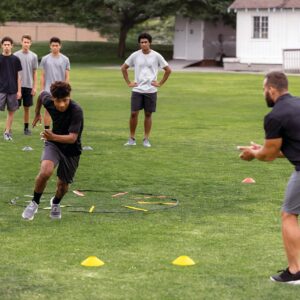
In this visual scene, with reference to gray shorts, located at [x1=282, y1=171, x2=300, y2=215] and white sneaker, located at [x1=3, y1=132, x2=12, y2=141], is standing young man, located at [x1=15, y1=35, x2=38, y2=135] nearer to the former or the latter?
white sneaker, located at [x1=3, y1=132, x2=12, y2=141]

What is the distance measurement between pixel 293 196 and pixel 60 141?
3.11 metres

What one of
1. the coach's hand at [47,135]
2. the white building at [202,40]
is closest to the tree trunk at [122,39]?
the white building at [202,40]

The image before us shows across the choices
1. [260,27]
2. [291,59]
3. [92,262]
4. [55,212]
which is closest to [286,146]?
[92,262]

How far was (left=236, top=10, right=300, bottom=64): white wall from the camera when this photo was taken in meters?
51.4

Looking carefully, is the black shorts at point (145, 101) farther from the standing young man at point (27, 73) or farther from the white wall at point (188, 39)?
the white wall at point (188, 39)

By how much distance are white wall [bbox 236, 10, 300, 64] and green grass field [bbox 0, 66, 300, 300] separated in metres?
32.8

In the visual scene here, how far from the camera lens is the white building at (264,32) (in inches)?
2021

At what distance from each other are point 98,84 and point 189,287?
94.4ft

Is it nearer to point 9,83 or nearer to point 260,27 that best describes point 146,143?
point 9,83

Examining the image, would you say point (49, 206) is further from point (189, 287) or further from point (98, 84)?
point (98, 84)

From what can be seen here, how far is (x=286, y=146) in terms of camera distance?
7.57 metres

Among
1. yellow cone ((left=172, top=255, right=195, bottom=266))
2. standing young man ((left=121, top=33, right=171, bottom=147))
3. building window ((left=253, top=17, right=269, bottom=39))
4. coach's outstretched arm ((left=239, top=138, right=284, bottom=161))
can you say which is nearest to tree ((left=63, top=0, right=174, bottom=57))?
building window ((left=253, top=17, right=269, bottom=39))

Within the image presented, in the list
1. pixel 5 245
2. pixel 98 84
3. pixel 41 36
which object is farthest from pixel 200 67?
pixel 5 245

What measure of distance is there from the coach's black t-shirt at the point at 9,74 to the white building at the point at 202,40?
41.1m
